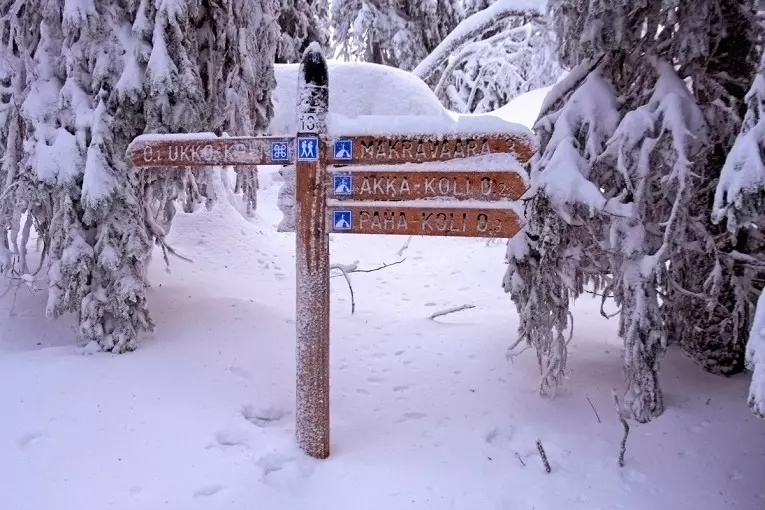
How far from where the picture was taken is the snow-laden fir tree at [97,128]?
15.6ft

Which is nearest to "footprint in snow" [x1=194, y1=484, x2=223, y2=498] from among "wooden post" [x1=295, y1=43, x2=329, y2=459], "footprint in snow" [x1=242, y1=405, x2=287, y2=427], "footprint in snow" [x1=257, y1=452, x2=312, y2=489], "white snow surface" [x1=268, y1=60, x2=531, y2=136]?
"footprint in snow" [x1=257, y1=452, x2=312, y2=489]

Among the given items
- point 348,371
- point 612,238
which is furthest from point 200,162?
point 612,238

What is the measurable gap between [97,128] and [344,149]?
251cm

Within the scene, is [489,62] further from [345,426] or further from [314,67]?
[345,426]

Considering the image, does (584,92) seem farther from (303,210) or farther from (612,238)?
(303,210)

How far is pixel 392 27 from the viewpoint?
17938 millimetres

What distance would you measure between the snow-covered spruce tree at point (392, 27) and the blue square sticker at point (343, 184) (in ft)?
50.8

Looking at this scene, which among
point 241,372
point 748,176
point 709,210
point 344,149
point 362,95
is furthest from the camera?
point 362,95

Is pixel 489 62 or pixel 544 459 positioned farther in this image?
pixel 489 62

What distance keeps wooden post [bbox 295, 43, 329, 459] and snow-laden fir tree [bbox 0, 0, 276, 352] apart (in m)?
1.82

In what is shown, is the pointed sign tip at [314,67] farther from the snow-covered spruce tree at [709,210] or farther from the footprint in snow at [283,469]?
the snow-covered spruce tree at [709,210]

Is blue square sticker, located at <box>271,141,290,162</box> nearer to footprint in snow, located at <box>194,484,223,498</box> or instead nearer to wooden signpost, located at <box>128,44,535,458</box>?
wooden signpost, located at <box>128,44,535,458</box>

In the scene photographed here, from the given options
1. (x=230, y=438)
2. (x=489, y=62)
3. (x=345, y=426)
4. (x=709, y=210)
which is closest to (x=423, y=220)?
(x=345, y=426)

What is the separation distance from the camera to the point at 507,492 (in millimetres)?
3674
